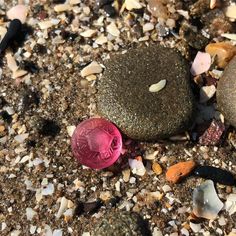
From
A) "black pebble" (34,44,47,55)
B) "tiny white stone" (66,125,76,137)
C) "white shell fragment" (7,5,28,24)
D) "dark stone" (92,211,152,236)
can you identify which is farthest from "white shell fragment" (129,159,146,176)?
"white shell fragment" (7,5,28,24)

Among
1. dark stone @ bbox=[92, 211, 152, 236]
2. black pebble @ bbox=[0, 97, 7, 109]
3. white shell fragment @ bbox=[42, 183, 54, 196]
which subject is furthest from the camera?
black pebble @ bbox=[0, 97, 7, 109]

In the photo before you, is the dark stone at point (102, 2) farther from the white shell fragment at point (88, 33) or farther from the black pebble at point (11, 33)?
the black pebble at point (11, 33)

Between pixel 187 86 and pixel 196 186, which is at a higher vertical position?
pixel 187 86

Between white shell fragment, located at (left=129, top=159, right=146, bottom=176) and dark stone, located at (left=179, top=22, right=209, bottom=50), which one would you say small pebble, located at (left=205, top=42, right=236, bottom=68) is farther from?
white shell fragment, located at (left=129, top=159, right=146, bottom=176)

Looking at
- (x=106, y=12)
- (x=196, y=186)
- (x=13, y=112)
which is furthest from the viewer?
(x=106, y=12)

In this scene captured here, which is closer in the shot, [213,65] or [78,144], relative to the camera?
[78,144]

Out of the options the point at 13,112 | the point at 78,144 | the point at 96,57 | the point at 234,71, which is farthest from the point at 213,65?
the point at 13,112

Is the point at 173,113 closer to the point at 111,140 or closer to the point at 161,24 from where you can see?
the point at 111,140
